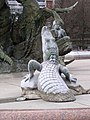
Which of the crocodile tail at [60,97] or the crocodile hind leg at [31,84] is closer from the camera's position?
the crocodile tail at [60,97]

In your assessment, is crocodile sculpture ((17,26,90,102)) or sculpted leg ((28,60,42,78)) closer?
crocodile sculpture ((17,26,90,102))

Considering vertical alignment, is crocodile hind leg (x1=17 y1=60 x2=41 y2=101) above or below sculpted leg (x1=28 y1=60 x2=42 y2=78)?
below

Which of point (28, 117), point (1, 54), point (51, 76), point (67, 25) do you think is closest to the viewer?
point (28, 117)

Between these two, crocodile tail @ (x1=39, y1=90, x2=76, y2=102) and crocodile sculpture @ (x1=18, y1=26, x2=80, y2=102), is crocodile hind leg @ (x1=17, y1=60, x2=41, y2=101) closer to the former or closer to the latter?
crocodile sculpture @ (x1=18, y1=26, x2=80, y2=102)

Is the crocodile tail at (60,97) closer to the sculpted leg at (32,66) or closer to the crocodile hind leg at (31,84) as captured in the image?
the crocodile hind leg at (31,84)

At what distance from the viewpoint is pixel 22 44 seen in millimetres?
11352

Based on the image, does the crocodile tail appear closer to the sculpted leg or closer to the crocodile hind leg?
the crocodile hind leg

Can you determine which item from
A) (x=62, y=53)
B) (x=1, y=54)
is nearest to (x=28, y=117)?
(x=1, y=54)

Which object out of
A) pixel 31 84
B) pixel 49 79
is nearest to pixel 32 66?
pixel 31 84

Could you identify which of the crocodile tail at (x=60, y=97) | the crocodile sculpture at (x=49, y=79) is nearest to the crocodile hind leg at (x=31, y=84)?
the crocodile sculpture at (x=49, y=79)

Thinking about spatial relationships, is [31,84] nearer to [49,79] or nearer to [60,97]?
[49,79]

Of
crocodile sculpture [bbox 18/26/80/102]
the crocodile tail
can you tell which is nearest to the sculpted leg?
crocodile sculpture [bbox 18/26/80/102]

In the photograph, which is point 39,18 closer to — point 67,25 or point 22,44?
point 22,44

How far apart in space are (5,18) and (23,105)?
19.2 feet
